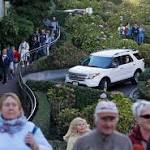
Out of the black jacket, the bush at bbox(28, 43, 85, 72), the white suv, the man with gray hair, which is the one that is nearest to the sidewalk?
the bush at bbox(28, 43, 85, 72)

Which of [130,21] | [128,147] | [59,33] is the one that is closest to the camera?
[128,147]

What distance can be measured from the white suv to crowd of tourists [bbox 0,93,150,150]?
791 inches

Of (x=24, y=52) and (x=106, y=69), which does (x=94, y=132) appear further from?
(x=24, y=52)

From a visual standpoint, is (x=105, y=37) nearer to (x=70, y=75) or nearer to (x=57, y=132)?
(x=70, y=75)

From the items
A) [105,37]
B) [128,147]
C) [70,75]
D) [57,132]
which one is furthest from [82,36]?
[128,147]

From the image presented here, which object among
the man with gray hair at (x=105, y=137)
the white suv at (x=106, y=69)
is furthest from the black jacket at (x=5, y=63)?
the man with gray hair at (x=105, y=137)

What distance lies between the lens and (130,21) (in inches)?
1818

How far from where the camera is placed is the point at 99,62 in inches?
1083

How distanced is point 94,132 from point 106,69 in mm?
21008

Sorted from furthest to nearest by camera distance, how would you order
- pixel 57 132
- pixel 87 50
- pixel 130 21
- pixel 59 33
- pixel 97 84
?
pixel 130 21 < pixel 59 33 < pixel 87 50 < pixel 97 84 < pixel 57 132

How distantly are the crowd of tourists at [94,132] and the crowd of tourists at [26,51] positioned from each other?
1943 cm

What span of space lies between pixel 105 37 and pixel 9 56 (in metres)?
11.4

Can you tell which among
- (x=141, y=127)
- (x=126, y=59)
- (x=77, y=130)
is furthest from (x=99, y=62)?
(x=141, y=127)

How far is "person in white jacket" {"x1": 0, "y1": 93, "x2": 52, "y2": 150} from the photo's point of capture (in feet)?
20.1
